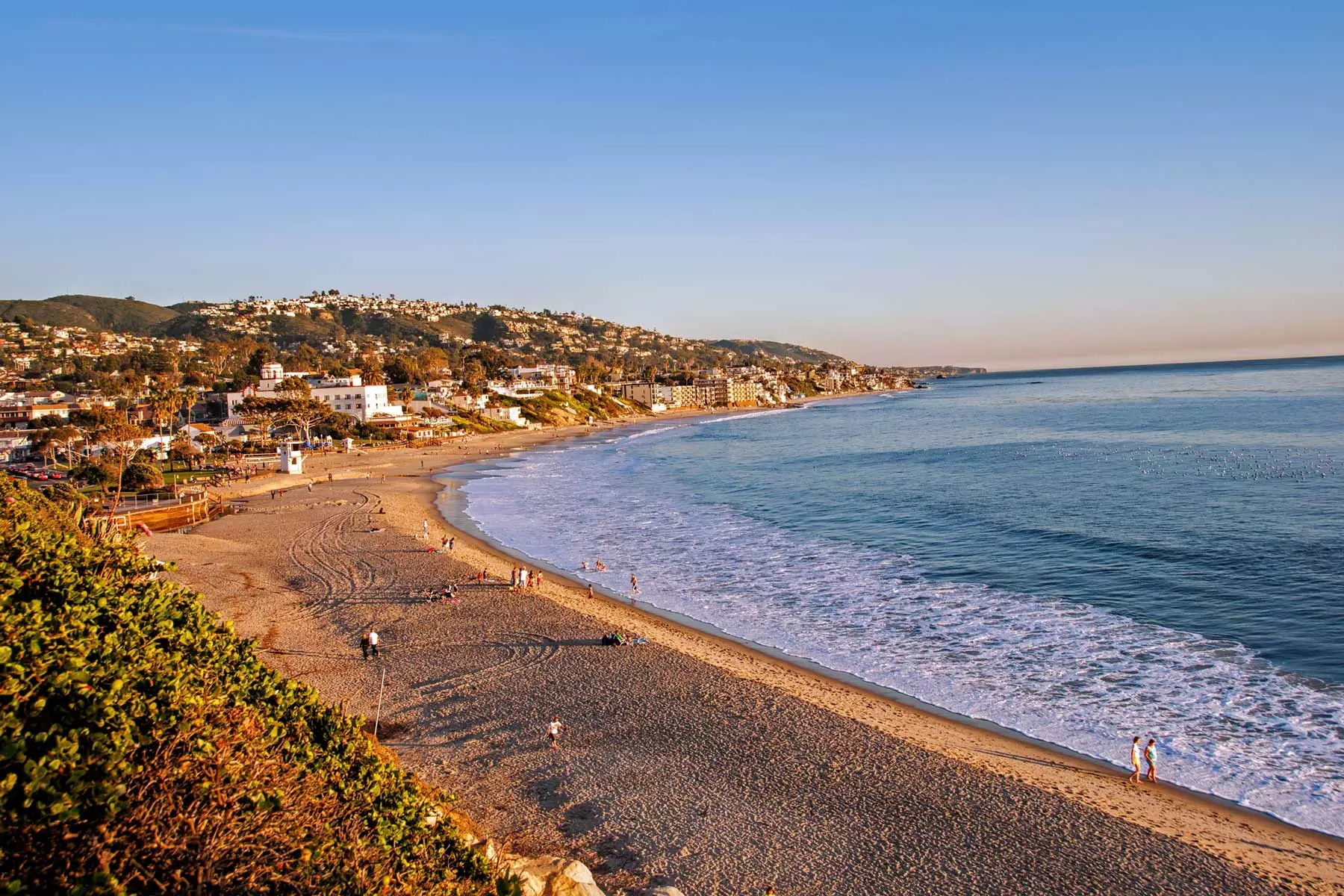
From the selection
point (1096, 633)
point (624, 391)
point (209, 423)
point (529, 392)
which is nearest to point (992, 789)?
point (1096, 633)

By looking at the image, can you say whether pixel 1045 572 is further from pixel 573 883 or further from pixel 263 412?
pixel 263 412

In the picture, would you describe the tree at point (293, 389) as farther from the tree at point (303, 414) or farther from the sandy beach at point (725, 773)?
the sandy beach at point (725, 773)

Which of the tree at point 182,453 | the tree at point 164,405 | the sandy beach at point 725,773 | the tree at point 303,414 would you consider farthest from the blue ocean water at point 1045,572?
the tree at point 164,405

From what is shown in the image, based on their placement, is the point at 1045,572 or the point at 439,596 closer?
the point at 439,596

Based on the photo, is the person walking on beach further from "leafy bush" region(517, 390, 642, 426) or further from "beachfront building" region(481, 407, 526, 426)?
"leafy bush" region(517, 390, 642, 426)

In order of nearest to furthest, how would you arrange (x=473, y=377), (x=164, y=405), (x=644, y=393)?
(x=164, y=405) < (x=473, y=377) < (x=644, y=393)

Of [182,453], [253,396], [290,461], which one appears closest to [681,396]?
[253,396]

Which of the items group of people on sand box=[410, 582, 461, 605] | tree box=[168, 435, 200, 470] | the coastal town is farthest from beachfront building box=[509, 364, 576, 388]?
group of people on sand box=[410, 582, 461, 605]

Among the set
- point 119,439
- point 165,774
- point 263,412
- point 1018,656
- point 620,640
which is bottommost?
point 620,640
